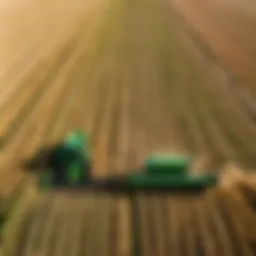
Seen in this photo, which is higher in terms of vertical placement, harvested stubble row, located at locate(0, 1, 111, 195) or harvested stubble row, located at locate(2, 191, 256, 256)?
harvested stubble row, located at locate(0, 1, 111, 195)

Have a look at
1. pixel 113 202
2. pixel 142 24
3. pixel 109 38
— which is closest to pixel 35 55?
pixel 109 38

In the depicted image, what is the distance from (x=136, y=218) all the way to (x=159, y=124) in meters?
0.15

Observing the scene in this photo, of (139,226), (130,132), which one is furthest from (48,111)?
(139,226)

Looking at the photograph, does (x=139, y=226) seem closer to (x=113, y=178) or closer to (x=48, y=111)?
(x=113, y=178)

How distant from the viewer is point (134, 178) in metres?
0.41

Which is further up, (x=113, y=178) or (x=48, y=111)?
(x=48, y=111)

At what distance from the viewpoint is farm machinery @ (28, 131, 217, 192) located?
1.31ft

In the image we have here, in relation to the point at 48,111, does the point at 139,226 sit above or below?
below

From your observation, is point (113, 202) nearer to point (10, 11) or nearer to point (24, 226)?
point (24, 226)

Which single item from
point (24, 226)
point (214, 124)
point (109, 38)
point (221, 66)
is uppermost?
point (109, 38)

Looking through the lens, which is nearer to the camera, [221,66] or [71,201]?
[71,201]

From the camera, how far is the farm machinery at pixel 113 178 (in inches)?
15.7

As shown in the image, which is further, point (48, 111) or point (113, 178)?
point (48, 111)

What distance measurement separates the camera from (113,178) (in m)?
0.41
